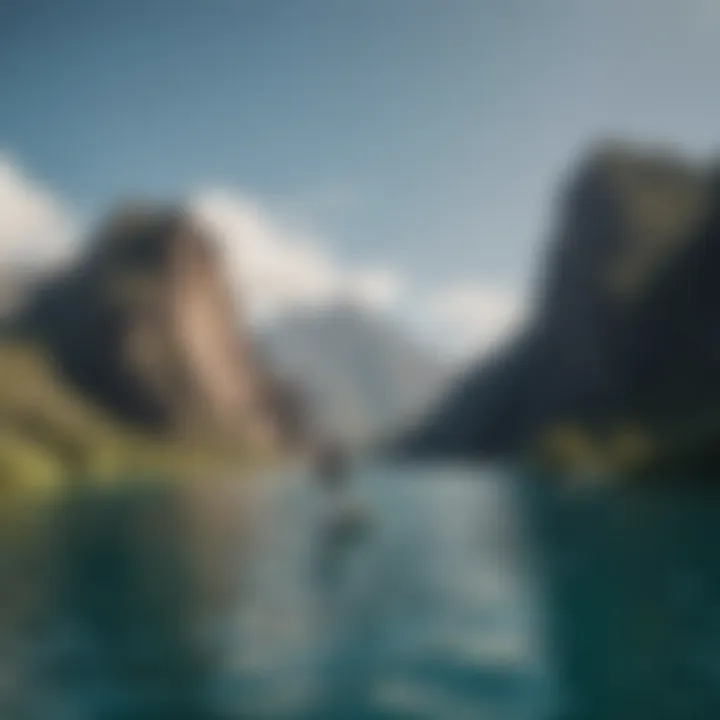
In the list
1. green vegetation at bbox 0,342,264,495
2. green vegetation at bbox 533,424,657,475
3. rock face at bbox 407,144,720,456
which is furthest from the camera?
green vegetation at bbox 0,342,264,495

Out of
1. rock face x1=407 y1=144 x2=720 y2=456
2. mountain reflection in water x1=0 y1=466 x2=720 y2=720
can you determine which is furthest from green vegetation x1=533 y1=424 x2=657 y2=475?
mountain reflection in water x1=0 y1=466 x2=720 y2=720

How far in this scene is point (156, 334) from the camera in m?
86.7

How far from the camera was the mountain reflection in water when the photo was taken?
13.0 m

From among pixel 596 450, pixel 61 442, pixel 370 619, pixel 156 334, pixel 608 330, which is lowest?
pixel 370 619

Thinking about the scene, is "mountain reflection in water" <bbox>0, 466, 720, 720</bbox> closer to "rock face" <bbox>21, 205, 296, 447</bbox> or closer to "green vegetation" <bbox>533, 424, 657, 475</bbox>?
"green vegetation" <bbox>533, 424, 657, 475</bbox>

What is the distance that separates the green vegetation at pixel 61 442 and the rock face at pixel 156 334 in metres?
2.75

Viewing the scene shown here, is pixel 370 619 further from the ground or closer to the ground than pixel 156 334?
closer to the ground

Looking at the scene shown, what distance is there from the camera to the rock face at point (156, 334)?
230ft

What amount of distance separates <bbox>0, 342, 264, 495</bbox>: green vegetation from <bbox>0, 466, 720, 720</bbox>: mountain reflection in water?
22.3 metres

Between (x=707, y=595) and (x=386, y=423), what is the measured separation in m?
31.7

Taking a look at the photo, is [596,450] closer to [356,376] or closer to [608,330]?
[608,330]

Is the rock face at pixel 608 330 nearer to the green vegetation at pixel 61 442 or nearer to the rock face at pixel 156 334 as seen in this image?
the green vegetation at pixel 61 442

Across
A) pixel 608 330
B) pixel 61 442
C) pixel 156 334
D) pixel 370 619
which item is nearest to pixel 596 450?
pixel 608 330

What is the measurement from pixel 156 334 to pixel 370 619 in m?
72.0
